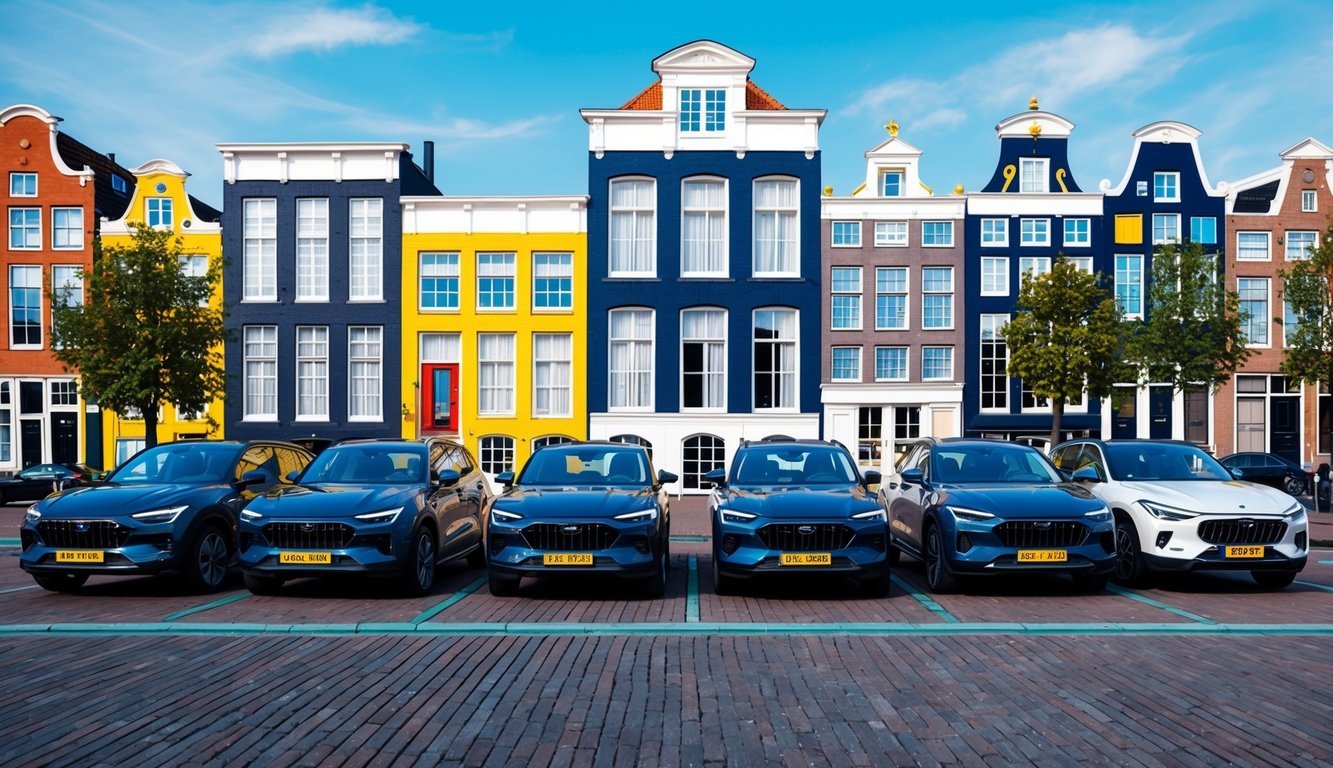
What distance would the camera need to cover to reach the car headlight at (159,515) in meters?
9.94

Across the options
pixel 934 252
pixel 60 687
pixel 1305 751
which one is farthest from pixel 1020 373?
pixel 60 687

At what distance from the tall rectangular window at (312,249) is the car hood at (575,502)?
902 inches

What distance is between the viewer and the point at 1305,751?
490 cm

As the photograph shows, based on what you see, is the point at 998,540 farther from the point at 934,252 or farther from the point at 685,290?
the point at 934,252

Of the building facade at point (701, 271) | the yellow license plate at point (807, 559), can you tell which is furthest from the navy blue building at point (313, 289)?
the yellow license plate at point (807, 559)

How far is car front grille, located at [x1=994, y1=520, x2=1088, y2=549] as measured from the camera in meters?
9.82

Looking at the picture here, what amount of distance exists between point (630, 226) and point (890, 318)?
909 centimetres

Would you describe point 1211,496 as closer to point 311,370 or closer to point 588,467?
point 588,467

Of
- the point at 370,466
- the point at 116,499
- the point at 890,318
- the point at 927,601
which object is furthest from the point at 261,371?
the point at 927,601

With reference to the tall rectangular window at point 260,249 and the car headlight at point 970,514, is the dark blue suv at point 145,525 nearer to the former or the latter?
the car headlight at point 970,514

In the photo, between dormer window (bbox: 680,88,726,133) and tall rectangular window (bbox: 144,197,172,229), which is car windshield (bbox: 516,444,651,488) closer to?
dormer window (bbox: 680,88,726,133)

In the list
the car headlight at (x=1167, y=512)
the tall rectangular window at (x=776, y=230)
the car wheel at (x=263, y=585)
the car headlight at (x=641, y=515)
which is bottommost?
the car wheel at (x=263, y=585)

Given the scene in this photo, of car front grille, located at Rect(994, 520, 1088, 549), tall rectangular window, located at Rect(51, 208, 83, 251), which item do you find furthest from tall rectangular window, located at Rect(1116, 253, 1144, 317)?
tall rectangular window, located at Rect(51, 208, 83, 251)

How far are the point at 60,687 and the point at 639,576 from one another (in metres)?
4.98
